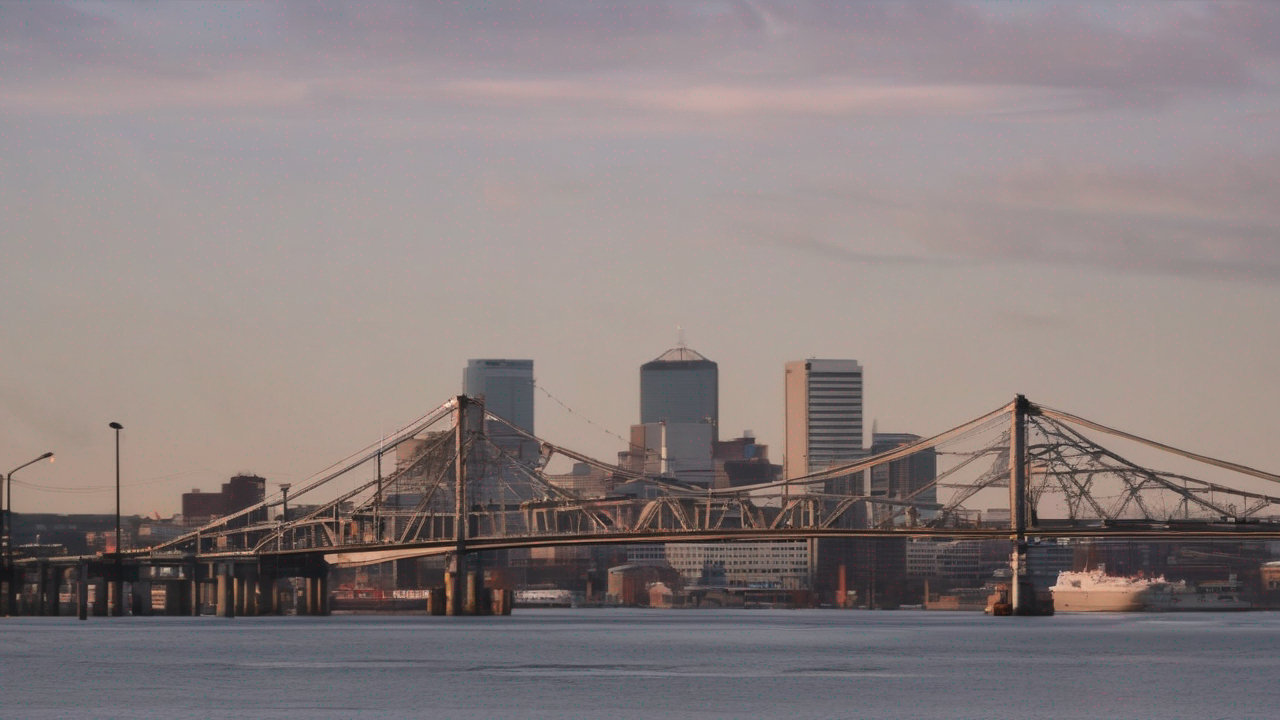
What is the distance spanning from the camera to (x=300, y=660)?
91.6 m

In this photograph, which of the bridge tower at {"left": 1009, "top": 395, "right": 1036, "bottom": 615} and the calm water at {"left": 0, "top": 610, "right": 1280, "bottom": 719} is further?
the bridge tower at {"left": 1009, "top": 395, "right": 1036, "bottom": 615}

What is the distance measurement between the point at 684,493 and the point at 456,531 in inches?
750

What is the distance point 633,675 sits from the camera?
262 feet

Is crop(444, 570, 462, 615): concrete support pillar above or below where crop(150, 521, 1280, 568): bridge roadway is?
below

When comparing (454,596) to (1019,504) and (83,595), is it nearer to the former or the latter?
(83,595)

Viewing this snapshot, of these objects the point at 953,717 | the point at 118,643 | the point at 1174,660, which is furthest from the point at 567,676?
the point at 118,643

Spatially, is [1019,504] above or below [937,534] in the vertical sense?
above

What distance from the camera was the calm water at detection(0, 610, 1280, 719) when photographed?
63531mm

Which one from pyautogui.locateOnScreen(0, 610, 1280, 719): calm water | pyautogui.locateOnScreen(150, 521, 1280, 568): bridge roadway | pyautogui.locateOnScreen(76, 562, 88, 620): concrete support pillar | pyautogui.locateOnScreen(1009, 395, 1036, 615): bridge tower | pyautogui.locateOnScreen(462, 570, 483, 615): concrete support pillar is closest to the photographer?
pyautogui.locateOnScreen(0, 610, 1280, 719): calm water

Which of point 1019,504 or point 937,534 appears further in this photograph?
point 1019,504

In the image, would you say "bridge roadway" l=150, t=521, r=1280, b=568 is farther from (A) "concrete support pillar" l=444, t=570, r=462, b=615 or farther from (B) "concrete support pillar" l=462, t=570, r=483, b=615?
(B) "concrete support pillar" l=462, t=570, r=483, b=615

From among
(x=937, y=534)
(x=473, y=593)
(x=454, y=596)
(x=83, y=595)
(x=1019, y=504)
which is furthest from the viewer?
(x=473, y=593)

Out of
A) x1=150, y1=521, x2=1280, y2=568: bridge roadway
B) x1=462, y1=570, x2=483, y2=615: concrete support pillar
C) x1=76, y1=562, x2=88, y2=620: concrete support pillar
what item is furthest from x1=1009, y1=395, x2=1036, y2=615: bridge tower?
x1=76, y1=562, x2=88, y2=620: concrete support pillar

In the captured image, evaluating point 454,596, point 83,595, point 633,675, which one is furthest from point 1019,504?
point 633,675
